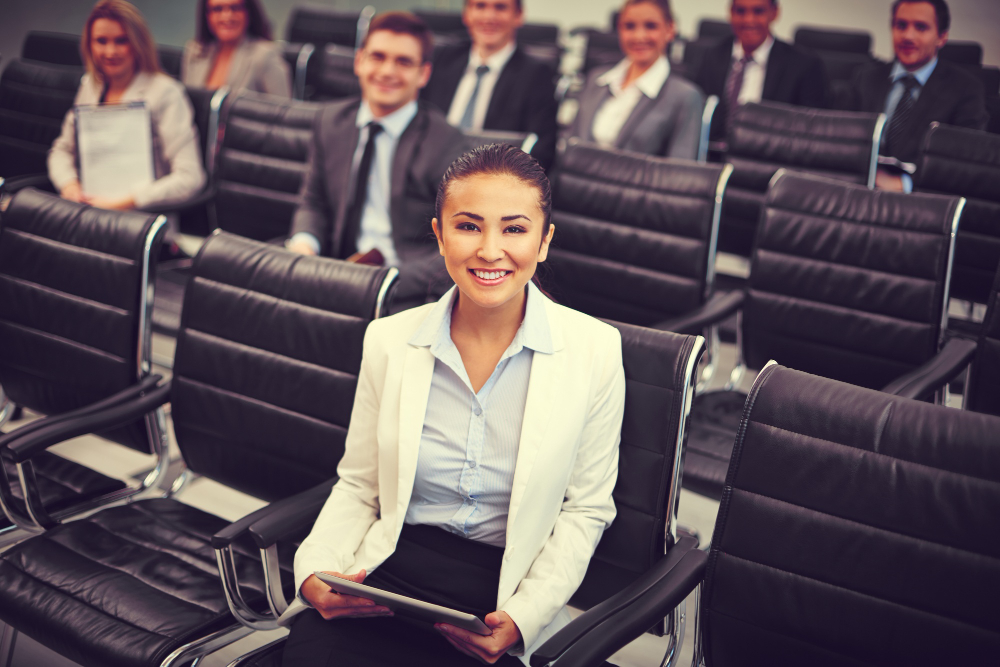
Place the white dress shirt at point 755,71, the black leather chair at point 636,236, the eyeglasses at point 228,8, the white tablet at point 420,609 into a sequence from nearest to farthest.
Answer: the white tablet at point 420,609 < the black leather chair at point 636,236 < the eyeglasses at point 228,8 < the white dress shirt at point 755,71

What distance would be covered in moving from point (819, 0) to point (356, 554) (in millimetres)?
6572

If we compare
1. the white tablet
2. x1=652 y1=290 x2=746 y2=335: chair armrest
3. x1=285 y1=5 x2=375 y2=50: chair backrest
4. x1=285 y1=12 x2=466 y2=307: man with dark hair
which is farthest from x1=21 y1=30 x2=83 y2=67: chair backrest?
the white tablet

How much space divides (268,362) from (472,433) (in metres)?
0.54

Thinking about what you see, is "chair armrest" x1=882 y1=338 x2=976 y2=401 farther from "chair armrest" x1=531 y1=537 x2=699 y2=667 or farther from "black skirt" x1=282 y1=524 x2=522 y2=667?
"black skirt" x1=282 y1=524 x2=522 y2=667

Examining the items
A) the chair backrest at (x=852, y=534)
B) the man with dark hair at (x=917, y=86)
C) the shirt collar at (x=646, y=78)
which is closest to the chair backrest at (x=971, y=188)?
the man with dark hair at (x=917, y=86)

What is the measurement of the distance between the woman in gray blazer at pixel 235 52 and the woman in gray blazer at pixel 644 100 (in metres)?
1.47

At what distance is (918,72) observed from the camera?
3275 mm

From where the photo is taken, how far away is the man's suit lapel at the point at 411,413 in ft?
4.23

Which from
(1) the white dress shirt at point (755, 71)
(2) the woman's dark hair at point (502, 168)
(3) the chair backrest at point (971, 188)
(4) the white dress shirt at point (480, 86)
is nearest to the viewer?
(2) the woman's dark hair at point (502, 168)

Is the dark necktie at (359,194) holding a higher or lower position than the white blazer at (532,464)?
higher

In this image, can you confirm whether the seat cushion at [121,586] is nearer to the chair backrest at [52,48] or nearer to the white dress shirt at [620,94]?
the white dress shirt at [620,94]

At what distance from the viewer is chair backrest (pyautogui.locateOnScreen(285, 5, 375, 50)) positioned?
5.53 meters

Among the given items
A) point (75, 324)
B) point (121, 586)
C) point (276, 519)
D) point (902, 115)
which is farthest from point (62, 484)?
→ point (902, 115)

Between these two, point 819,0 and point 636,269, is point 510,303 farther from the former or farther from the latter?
point 819,0
